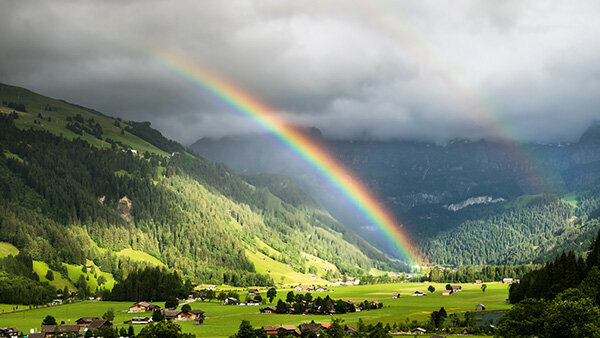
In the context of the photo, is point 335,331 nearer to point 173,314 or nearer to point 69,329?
point 173,314

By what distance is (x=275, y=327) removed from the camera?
12706cm

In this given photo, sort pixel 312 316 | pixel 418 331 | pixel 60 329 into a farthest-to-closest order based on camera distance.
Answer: pixel 312 316
pixel 418 331
pixel 60 329

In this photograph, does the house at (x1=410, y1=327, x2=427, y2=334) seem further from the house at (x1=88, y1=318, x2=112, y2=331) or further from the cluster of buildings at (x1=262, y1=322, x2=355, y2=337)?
the house at (x1=88, y1=318, x2=112, y2=331)

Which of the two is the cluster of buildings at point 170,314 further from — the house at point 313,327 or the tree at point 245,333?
the tree at point 245,333

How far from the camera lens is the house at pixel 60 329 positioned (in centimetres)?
12312

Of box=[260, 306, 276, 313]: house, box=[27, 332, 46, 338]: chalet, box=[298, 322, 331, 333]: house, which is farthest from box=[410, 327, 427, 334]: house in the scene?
box=[27, 332, 46, 338]: chalet

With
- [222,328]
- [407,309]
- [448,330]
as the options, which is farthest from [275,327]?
[407,309]

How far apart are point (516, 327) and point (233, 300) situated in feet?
382

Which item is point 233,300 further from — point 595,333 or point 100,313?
point 595,333

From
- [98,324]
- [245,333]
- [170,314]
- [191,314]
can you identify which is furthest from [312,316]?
[98,324]

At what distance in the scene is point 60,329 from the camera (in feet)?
412

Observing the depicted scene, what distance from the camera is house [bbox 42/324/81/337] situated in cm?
12312

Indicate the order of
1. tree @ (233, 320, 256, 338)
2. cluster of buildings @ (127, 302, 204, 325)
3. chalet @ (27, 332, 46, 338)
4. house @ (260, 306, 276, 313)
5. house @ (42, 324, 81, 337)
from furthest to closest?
house @ (260, 306, 276, 313), cluster of buildings @ (127, 302, 204, 325), house @ (42, 324, 81, 337), chalet @ (27, 332, 46, 338), tree @ (233, 320, 256, 338)

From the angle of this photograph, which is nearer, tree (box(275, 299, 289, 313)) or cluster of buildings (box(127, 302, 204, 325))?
cluster of buildings (box(127, 302, 204, 325))
